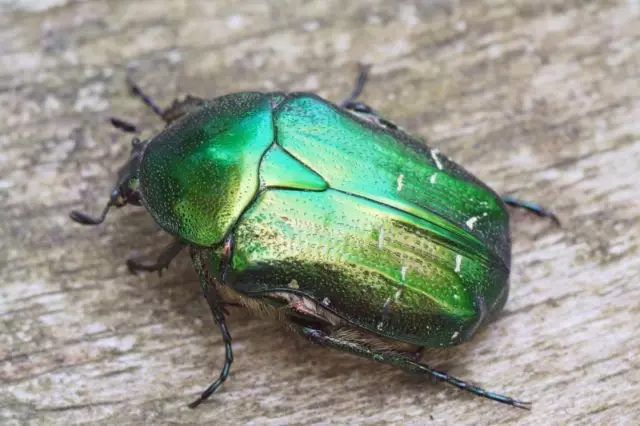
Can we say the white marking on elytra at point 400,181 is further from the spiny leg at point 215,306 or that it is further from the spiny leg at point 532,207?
the spiny leg at point 215,306

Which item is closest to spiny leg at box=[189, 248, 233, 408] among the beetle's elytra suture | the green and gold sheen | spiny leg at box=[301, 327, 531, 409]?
the beetle's elytra suture

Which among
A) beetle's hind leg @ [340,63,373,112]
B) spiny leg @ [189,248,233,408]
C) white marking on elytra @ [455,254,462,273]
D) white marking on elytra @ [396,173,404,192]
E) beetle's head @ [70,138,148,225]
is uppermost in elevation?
beetle's hind leg @ [340,63,373,112]

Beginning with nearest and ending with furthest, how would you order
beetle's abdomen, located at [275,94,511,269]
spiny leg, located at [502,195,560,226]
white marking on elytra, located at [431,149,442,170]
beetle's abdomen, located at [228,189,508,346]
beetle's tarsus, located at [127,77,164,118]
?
1. beetle's abdomen, located at [228,189,508,346]
2. beetle's abdomen, located at [275,94,511,269]
3. white marking on elytra, located at [431,149,442,170]
4. spiny leg, located at [502,195,560,226]
5. beetle's tarsus, located at [127,77,164,118]

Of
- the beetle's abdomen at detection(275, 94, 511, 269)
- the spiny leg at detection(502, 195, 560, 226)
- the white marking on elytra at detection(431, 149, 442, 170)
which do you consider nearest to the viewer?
the beetle's abdomen at detection(275, 94, 511, 269)

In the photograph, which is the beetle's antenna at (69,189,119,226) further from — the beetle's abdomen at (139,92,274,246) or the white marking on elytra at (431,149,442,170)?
the white marking on elytra at (431,149,442,170)

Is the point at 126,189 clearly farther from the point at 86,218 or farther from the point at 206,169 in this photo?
the point at 206,169

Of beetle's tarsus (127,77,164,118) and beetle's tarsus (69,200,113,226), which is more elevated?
beetle's tarsus (127,77,164,118)

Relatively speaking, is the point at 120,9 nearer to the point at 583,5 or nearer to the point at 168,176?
the point at 168,176

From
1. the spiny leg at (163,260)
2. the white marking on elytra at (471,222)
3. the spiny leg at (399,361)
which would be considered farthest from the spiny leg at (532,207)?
the spiny leg at (163,260)
